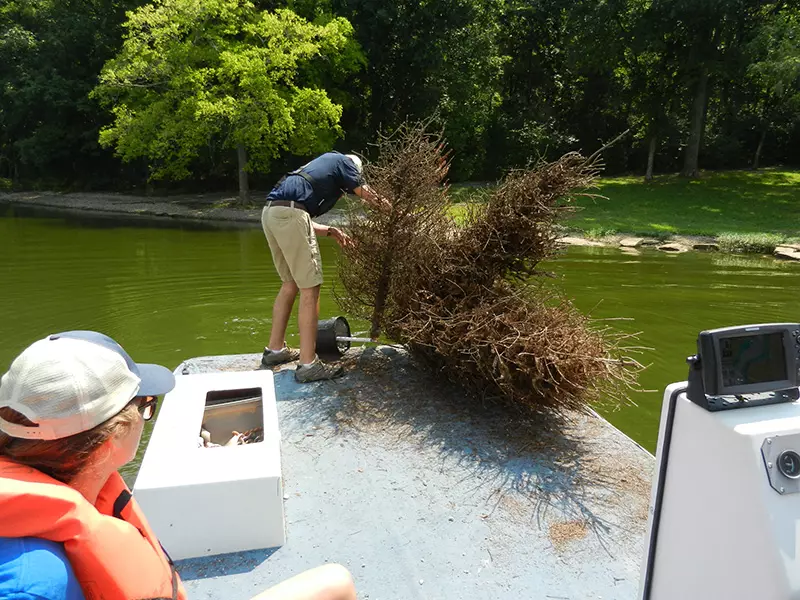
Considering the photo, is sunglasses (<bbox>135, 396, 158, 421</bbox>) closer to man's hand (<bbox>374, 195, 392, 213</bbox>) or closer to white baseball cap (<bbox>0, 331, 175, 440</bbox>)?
white baseball cap (<bbox>0, 331, 175, 440</bbox>)

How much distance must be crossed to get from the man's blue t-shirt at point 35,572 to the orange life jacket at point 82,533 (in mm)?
19

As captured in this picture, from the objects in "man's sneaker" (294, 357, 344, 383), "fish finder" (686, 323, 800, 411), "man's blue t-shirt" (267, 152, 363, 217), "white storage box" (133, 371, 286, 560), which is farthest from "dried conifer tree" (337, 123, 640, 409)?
"fish finder" (686, 323, 800, 411)

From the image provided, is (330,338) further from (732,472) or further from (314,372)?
(732,472)

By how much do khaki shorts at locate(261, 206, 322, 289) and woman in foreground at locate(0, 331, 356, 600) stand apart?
3.25 m

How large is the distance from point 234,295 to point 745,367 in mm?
8881

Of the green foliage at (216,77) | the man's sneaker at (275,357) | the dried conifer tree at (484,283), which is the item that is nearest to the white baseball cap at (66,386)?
the dried conifer tree at (484,283)

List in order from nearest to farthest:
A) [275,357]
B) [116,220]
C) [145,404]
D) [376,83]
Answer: [145,404], [275,357], [116,220], [376,83]

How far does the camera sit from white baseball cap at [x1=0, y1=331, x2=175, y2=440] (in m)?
1.47

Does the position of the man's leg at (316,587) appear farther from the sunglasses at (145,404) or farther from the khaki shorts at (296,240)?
the khaki shorts at (296,240)

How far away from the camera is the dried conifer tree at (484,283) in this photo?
13.5 ft

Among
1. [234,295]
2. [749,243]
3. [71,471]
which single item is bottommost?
[234,295]

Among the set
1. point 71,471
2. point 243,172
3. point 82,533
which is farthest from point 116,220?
point 82,533

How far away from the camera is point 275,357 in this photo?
18.2ft

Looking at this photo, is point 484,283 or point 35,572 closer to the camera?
point 35,572
